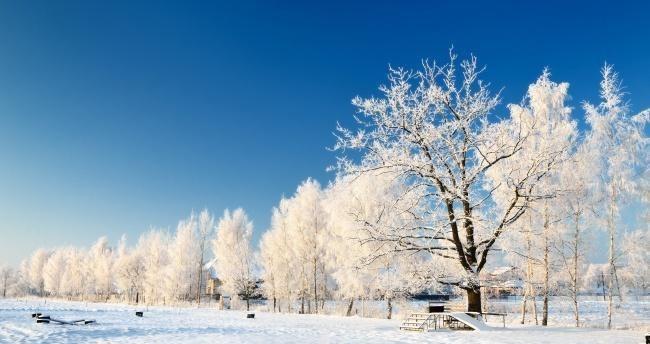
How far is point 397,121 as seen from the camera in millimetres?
19203

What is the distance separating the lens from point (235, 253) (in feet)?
188

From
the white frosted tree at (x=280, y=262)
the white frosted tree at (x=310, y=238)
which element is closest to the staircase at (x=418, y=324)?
the white frosted tree at (x=310, y=238)

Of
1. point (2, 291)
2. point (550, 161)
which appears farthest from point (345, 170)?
point (2, 291)

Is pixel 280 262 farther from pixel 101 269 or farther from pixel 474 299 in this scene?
pixel 101 269

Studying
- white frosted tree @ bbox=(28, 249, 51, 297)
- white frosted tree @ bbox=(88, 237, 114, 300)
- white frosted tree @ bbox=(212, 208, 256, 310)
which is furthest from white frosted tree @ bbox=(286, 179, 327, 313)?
white frosted tree @ bbox=(28, 249, 51, 297)

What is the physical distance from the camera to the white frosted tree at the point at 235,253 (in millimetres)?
56125

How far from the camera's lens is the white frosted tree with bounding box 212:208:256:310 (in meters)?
56.1

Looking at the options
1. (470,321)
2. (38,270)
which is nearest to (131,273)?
(38,270)

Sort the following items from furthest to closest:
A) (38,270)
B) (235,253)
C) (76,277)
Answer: (38,270), (76,277), (235,253)

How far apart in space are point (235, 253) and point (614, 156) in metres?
41.1

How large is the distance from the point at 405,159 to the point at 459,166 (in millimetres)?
1994

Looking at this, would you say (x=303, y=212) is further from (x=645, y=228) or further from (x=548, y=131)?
(x=645, y=228)

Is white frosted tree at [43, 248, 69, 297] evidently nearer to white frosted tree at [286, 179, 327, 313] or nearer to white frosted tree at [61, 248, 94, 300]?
white frosted tree at [61, 248, 94, 300]

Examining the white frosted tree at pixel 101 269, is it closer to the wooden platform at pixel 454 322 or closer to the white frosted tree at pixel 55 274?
the white frosted tree at pixel 55 274
